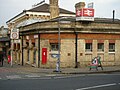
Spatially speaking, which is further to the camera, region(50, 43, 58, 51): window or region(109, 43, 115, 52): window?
region(109, 43, 115, 52): window

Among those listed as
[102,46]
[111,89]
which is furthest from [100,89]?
[102,46]

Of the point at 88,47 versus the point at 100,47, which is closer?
the point at 88,47

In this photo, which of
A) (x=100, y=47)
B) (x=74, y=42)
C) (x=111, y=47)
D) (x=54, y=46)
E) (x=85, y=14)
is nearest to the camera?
(x=74, y=42)

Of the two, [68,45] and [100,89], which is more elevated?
[68,45]

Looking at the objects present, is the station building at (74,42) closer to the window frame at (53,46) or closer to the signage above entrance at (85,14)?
the window frame at (53,46)

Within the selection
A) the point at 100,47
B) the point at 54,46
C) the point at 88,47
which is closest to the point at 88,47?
the point at 88,47

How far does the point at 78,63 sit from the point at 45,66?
143 inches

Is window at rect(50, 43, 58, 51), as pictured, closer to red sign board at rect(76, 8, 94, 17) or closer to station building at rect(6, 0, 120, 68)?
station building at rect(6, 0, 120, 68)

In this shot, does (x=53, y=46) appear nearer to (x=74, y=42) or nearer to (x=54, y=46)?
(x=54, y=46)

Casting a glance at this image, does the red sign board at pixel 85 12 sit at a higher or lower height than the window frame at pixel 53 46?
higher

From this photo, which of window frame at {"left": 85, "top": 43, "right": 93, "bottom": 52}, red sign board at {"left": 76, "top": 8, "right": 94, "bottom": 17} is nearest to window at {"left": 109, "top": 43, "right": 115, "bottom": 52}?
window frame at {"left": 85, "top": 43, "right": 93, "bottom": 52}

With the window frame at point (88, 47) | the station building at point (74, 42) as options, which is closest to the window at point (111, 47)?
the station building at point (74, 42)

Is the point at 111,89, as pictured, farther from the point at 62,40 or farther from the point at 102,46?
the point at 102,46

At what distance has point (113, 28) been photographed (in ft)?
102
